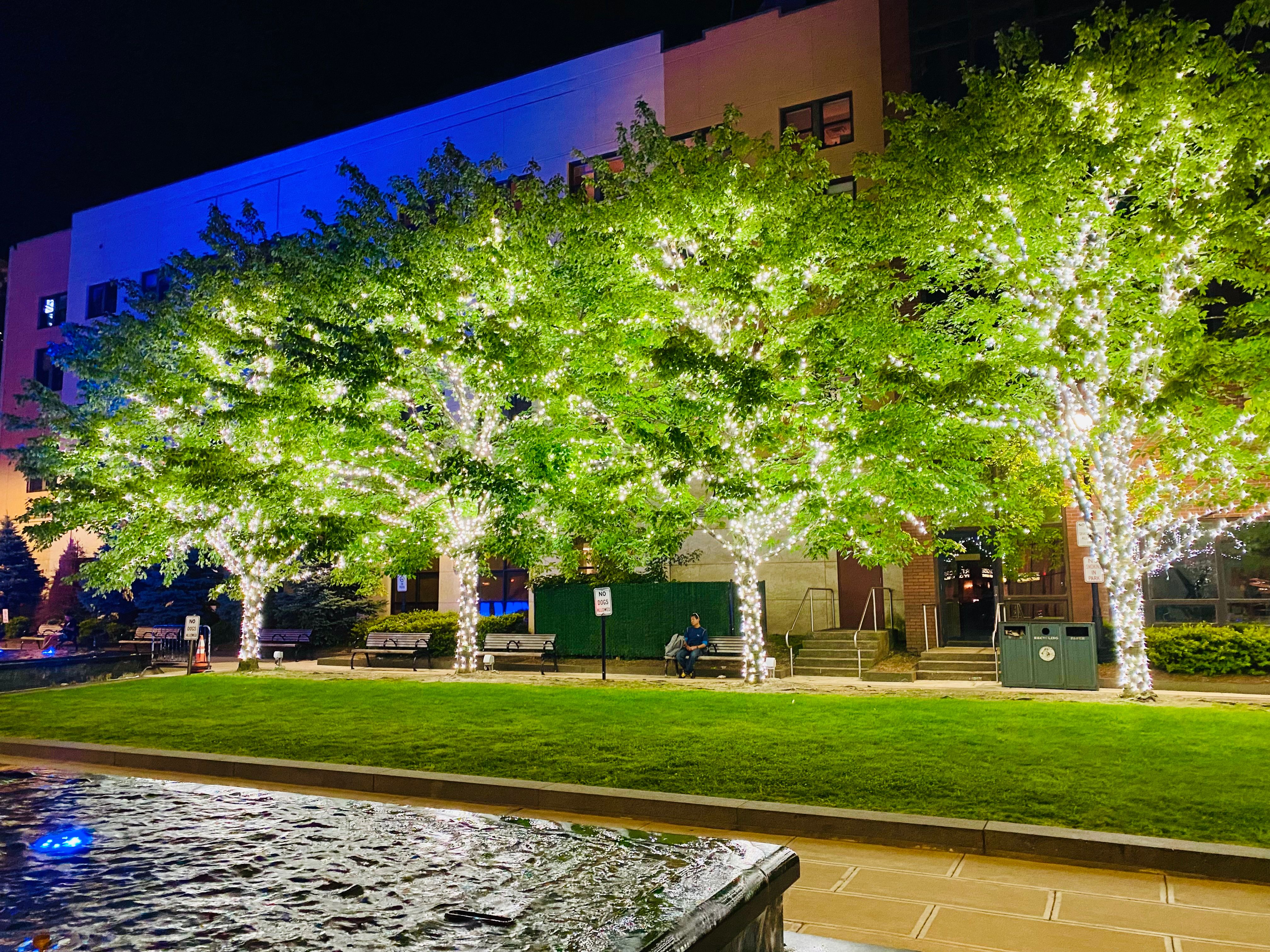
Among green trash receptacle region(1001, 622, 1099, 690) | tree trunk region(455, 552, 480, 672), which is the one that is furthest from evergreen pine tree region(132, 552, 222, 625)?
green trash receptacle region(1001, 622, 1099, 690)

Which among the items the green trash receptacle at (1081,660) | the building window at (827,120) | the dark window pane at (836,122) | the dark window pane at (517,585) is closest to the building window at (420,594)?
the dark window pane at (517,585)

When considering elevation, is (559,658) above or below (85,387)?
below

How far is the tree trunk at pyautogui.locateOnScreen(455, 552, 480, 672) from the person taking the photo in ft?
78.2

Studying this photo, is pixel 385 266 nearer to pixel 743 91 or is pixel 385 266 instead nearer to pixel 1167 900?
pixel 743 91

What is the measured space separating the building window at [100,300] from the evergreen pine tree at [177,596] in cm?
1610

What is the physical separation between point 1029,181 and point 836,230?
12.3ft

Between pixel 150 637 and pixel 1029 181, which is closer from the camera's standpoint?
pixel 1029 181

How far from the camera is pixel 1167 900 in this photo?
592 centimetres

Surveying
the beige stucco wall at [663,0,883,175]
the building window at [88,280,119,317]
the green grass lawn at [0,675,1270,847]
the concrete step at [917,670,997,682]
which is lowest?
the concrete step at [917,670,997,682]

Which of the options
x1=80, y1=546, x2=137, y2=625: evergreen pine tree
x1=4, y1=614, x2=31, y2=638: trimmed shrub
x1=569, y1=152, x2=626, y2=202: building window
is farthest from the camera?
x1=4, y1=614, x2=31, y2=638: trimmed shrub

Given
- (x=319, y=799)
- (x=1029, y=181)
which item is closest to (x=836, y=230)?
(x=1029, y=181)

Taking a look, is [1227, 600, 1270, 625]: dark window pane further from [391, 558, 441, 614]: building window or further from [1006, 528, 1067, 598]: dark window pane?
[391, 558, 441, 614]: building window

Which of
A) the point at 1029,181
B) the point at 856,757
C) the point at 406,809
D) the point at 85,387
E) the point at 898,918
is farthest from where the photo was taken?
the point at 85,387

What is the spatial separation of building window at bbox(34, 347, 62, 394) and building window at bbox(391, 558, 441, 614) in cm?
2594
